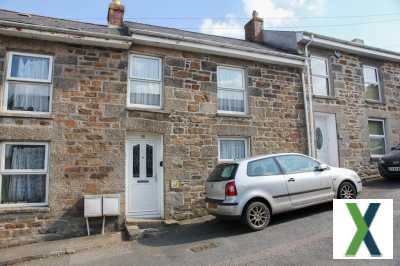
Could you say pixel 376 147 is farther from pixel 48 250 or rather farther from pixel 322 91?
pixel 48 250

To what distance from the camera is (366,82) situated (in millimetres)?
12555

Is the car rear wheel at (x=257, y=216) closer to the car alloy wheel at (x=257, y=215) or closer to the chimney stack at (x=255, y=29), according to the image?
the car alloy wheel at (x=257, y=215)

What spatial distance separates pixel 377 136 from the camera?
12.5 metres

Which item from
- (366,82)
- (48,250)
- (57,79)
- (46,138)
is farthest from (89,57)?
(366,82)

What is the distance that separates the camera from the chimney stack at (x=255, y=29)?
43.4 ft

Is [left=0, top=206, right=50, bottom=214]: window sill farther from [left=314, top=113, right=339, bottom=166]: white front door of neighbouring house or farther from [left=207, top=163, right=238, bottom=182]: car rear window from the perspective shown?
[left=314, top=113, right=339, bottom=166]: white front door of neighbouring house

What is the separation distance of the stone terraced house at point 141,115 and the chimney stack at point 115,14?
0.11 feet

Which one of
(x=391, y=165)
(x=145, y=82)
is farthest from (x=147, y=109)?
(x=391, y=165)

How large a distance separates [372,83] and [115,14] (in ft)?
34.2

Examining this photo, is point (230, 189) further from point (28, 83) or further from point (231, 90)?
point (28, 83)

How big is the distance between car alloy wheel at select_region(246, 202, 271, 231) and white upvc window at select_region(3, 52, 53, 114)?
5.56 m

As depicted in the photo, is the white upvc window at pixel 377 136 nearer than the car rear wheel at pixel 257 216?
No

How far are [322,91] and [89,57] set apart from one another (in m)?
8.24

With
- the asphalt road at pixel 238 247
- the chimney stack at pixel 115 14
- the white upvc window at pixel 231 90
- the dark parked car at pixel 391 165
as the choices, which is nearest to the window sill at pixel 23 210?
the asphalt road at pixel 238 247
